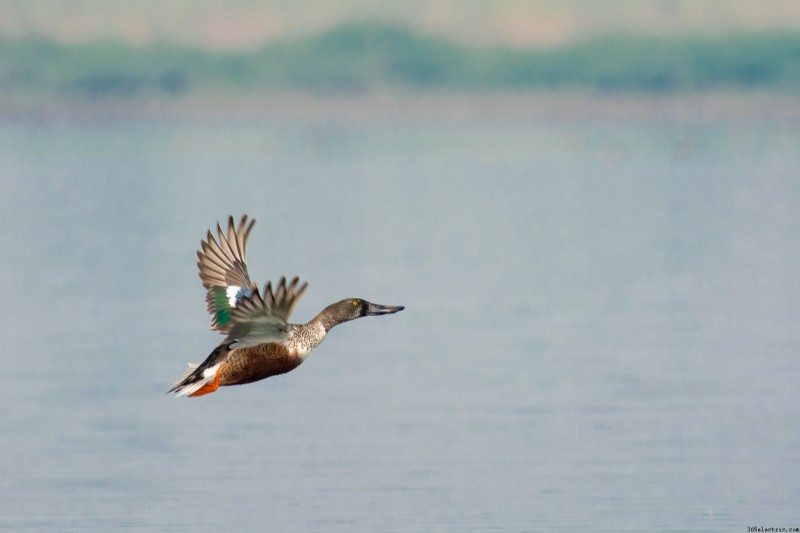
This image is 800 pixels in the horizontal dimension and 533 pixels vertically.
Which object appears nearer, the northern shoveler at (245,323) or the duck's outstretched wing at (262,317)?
the duck's outstretched wing at (262,317)

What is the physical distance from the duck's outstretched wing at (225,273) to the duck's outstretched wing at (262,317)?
2.88ft

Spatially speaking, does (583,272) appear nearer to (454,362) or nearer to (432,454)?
(454,362)

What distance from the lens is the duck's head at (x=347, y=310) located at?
41.5 ft

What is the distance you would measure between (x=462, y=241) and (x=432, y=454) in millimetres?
15490

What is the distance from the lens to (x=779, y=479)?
13.3 meters

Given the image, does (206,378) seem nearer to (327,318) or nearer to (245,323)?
(245,323)

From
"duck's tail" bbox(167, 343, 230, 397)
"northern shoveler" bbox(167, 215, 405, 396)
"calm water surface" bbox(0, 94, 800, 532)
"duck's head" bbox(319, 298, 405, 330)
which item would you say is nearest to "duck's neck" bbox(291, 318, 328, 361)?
"northern shoveler" bbox(167, 215, 405, 396)

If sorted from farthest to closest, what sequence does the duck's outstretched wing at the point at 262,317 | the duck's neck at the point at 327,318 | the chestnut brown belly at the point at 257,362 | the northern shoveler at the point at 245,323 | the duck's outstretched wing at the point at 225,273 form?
1. the duck's outstretched wing at the point at 225,273
2. the duck's neck at the point at 327,318
3. the chestnut brown belly at the point at 257,362
4. the northern shoveler at the point at 245,323
5. the duck's outstretched wing at the point at 262,317

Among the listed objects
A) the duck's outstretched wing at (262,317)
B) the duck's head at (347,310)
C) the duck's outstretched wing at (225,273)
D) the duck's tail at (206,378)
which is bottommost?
the duck's tail at (206,378)

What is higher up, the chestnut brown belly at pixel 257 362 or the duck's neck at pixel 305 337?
the duck's neck at pixel 305 337

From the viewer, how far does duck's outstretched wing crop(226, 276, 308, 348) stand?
11.6 metres

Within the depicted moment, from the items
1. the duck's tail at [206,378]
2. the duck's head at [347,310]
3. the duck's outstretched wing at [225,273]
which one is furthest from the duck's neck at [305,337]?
the duck's outstretched wing at [225,273]

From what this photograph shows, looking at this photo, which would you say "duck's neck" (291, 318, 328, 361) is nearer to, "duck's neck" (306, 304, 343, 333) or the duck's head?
"duck's neck" (306, 304, 343, 333)

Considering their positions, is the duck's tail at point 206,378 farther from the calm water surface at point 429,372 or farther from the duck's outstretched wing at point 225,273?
the calm water surface at point 429,372
